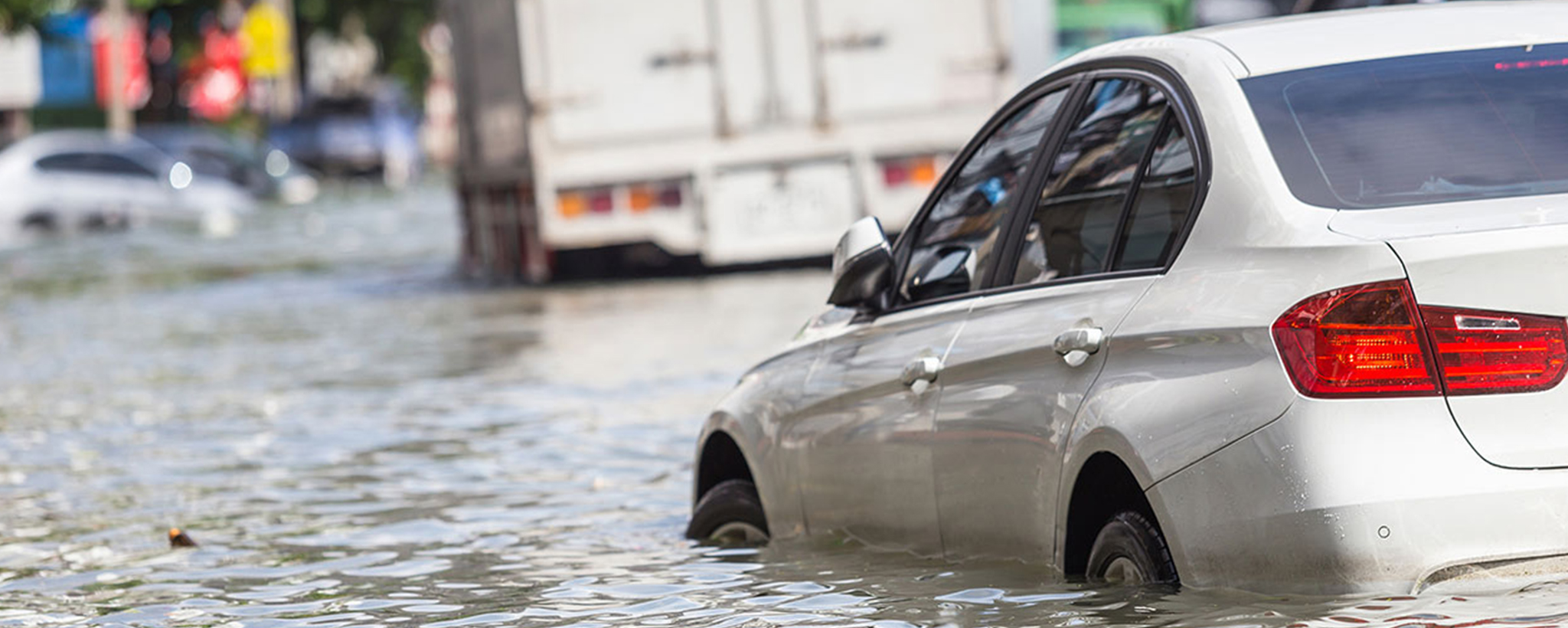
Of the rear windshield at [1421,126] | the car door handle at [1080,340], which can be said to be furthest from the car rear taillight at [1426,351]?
the car door handle at [1080,340]

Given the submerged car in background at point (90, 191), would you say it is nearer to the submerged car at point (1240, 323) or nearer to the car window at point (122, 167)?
the car window at point (122, 167)

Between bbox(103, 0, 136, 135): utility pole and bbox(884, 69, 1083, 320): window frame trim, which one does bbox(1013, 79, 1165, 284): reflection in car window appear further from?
bbox(103, 0, 136, 135): utility pole

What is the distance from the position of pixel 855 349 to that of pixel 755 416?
0.62m

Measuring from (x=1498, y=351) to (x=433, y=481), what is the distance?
580 cm

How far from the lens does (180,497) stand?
9625mm

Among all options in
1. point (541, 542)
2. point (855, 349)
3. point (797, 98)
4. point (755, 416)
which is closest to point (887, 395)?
point (855, 349)

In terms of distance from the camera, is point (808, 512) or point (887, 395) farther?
point (808, 512)

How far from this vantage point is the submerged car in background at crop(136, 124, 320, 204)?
42.5 meters

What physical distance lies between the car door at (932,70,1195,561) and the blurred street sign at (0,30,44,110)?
62.1 meters

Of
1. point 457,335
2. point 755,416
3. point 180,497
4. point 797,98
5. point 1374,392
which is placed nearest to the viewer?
point 1374,392

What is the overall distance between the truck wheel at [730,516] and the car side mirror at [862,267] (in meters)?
0.89

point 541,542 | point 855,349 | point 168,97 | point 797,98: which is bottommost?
point 541,542

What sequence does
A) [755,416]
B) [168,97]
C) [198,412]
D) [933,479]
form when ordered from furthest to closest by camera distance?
[168,97] → [198,412] → [755,416] → [933,479]

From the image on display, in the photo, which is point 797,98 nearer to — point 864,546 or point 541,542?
point 541,542
